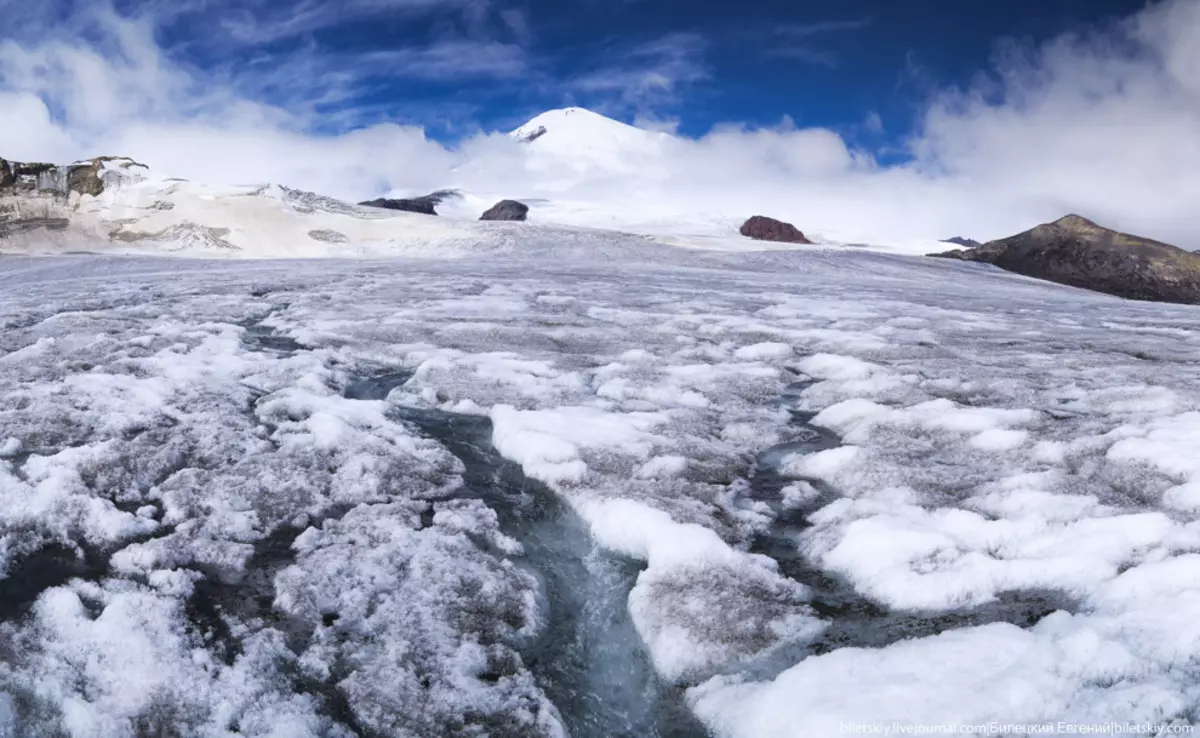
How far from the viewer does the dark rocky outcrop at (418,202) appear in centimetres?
3641

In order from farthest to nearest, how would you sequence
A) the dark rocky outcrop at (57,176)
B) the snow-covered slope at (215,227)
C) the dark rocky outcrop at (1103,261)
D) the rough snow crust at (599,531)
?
the dark rocky outcrop at (1103,261) < the dark rocky outcrop at (57,176) < the snow-covered slope at (215,227) < the rough snow crust at (599,531)

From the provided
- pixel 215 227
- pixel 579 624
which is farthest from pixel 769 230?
pixel 579 624

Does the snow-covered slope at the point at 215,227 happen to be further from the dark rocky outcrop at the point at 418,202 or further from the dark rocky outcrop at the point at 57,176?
the dark rocky outcrop at the point at 418,202

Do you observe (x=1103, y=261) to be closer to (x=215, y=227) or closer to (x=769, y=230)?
(x=769, y=230)

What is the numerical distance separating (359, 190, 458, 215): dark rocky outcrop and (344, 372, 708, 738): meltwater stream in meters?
24.9

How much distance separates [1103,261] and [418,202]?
116 feet

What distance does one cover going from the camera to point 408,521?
2.94 m

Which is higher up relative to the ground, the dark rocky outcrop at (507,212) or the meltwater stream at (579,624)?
the dark rocky outcrop at (507,212)

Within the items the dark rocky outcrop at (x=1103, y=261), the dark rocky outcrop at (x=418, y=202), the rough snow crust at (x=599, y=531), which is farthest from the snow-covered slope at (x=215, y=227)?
the dark rocky outcrop at (x=418, y=202)

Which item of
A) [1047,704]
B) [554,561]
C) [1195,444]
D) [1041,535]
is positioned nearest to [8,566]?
[554,561]

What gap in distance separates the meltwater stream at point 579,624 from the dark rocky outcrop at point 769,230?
95.6 ft

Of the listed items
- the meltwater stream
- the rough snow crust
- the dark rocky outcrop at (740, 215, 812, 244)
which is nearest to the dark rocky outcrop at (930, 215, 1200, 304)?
the rough snow crust

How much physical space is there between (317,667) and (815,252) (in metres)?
14.4

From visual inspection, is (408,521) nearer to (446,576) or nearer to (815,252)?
(446,576)
